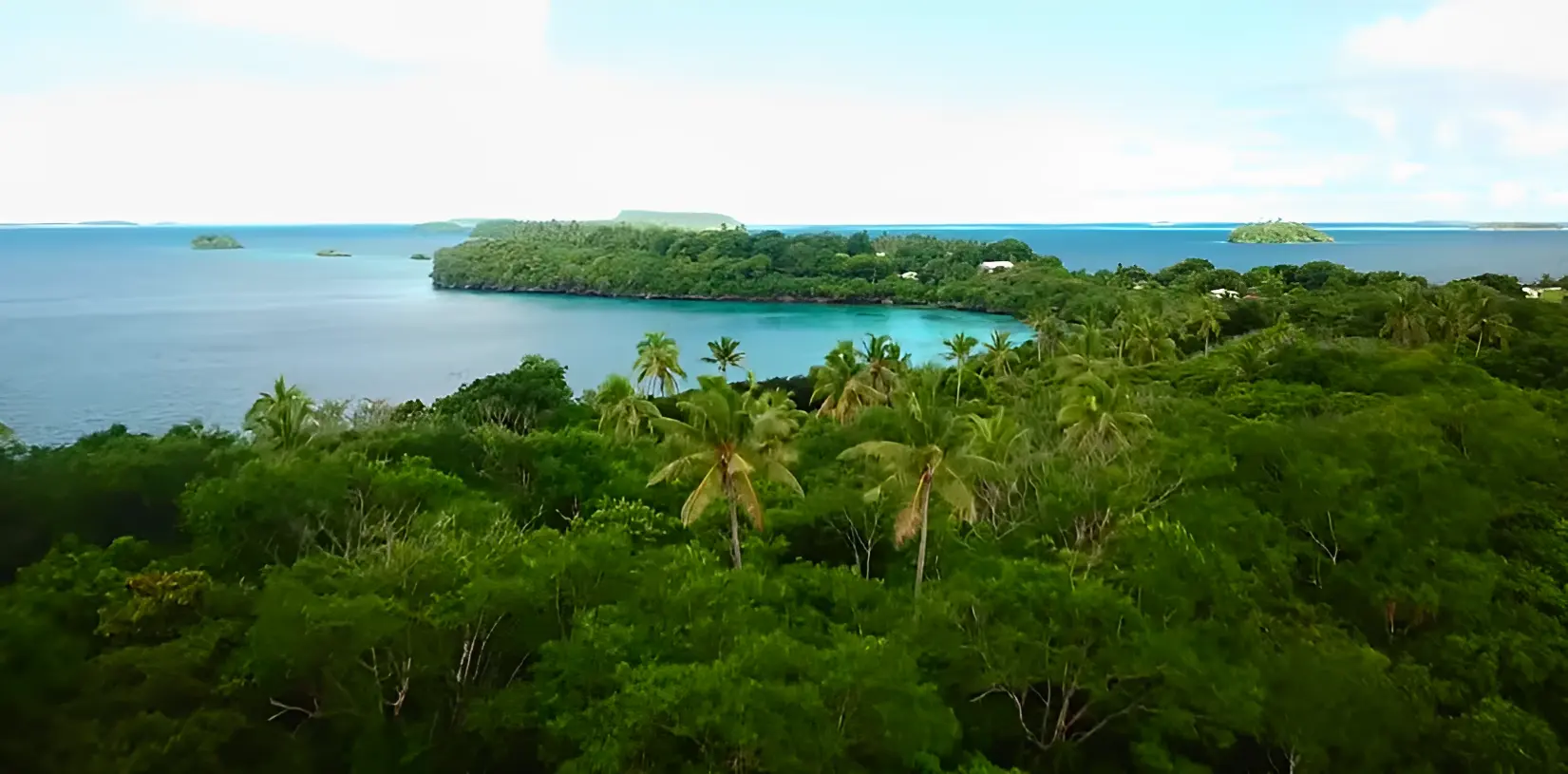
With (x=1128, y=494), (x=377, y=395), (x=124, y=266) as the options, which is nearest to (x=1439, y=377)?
(x=1128, y=494)

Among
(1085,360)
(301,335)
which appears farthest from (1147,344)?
(301,335)

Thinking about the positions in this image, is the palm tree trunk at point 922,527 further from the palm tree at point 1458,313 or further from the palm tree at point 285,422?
the palm tree at point 1458,313

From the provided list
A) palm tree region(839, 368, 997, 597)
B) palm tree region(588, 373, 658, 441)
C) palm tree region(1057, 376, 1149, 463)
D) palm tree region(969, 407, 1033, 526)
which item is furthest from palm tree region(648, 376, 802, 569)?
palm tree region(588, 373, 658, 441)

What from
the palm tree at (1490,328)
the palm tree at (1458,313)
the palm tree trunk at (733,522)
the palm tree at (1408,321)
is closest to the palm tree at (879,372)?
the palm tree trunk at (733,522)

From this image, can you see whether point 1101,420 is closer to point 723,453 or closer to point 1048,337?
point 723,453

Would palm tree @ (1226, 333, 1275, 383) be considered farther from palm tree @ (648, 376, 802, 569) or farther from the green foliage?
the green foliage
